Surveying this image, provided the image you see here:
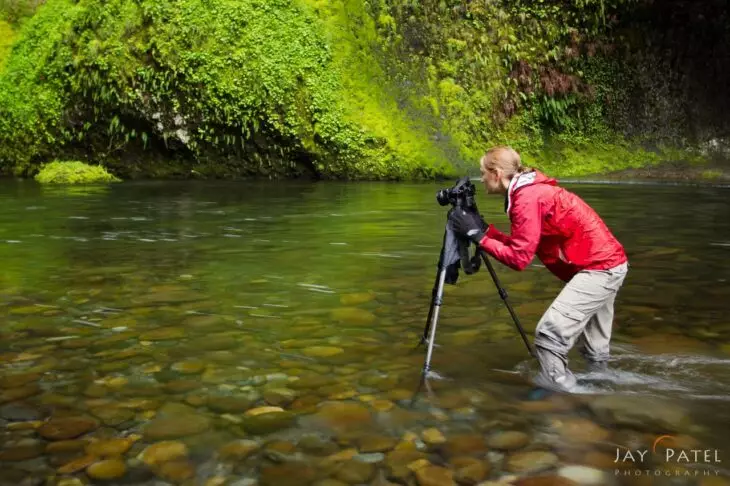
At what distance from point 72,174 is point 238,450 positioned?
1990 cm

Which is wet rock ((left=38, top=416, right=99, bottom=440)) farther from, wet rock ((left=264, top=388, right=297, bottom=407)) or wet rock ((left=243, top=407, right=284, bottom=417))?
wet rock ((left=264, top=388, right=297, bottom=407))

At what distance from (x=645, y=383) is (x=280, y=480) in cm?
261

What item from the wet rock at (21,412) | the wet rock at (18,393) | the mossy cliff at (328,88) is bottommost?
the wet rock at (21,412)

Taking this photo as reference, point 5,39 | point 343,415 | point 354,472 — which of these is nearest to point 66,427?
point 343,415

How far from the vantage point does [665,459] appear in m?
3.61

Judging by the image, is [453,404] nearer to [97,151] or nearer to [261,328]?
[261,328]

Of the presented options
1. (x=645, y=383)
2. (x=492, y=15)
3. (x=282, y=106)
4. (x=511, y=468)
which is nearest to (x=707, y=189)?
(x=492, y=15)

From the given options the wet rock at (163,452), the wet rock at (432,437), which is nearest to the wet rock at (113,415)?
the wet rock at (163,452)

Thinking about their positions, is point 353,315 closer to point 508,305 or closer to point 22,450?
point 508,305

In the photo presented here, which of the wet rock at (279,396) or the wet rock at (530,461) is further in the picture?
the wet rock at (279,396)

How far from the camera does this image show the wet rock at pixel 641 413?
4039 millimetres

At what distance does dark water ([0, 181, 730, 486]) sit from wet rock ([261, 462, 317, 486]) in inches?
0.5

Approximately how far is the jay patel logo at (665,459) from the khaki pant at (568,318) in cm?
93

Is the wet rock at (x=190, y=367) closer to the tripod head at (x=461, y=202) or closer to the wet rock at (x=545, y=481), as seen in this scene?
the tripod head at (x=461, y=202)
